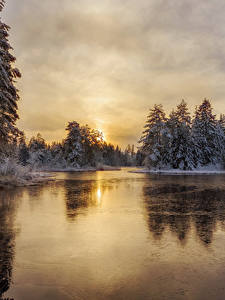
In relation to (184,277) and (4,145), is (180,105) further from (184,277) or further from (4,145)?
(184,277)

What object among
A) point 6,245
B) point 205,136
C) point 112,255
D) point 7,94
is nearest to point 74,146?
point 205,136

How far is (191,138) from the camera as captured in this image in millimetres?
57562

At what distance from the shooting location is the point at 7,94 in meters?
19.9

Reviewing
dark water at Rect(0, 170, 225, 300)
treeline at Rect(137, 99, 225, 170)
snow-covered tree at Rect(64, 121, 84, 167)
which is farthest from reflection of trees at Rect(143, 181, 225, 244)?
snow-covered tree at Rect(64, 121, 84, 167)

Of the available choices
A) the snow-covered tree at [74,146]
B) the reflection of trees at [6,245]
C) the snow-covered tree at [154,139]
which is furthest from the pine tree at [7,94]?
the snow-covered tree at [74,146]

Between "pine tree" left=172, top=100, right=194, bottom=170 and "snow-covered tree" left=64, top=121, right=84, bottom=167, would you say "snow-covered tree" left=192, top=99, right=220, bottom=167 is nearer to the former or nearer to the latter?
"pine tree" left=172, top=100, right=194, bottom=170

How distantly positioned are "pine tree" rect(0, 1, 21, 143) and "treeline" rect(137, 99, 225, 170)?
34.9 metres

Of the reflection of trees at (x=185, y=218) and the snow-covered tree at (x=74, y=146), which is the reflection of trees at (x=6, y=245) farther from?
the snow-covered tree at (x=74, y=146)

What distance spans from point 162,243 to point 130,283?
221cm

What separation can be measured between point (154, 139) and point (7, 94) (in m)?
38.9

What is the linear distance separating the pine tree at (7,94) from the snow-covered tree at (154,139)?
3487cm

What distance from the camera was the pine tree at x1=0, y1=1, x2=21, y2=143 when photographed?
1967cm

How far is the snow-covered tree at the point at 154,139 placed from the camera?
174 ft

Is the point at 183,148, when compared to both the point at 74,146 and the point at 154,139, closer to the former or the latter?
the point at 154,139
